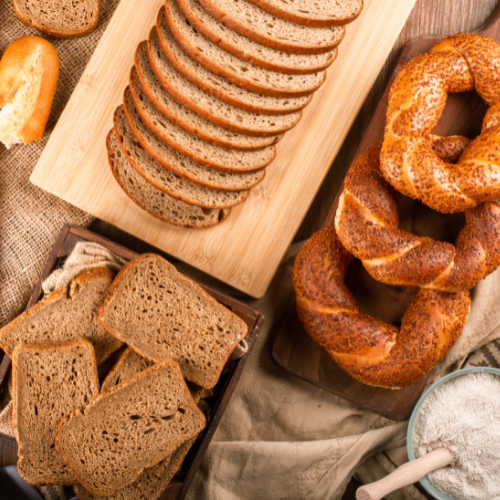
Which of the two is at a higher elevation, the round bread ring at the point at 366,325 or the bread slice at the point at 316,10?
the bread slice at the point at 316,10

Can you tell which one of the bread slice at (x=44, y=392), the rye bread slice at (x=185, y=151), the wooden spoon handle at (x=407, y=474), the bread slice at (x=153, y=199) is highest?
the rye bread slice at (x=185, y=151)

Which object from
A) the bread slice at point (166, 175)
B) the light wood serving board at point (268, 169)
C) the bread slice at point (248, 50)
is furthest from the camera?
the light wood serving board at point (268, 169)

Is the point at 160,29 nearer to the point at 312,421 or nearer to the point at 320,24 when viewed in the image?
the point at 320,24

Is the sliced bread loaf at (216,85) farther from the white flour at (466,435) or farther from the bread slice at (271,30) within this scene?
the white flour at (466,435)

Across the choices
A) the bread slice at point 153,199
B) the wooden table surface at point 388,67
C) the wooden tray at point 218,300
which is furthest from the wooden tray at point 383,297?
the bread slice at point 153,199

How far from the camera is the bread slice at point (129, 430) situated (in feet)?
6.49

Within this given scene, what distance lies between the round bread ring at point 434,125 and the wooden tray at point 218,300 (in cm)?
83

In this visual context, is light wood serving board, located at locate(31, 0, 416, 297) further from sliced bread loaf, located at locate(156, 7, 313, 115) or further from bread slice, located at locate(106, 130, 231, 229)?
sliced bread loaf, located at locate(156, 7, 313, 115)

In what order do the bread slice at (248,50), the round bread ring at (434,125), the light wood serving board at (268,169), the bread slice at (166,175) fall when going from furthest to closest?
the light wood serving board at (268,169) → the bread slice at (166,175) → the bread slice at (248,50) → the round bread ring at (434,125)

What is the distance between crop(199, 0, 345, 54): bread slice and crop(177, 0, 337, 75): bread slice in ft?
0.13

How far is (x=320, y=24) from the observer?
2.05m

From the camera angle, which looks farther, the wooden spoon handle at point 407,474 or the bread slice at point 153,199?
the bread slice at point 153,199

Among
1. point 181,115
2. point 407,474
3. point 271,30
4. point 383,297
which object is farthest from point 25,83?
point 407,474

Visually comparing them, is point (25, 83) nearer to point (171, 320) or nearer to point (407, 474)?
point (171, 320)
